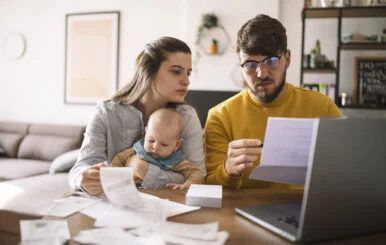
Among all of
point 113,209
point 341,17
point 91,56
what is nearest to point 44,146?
point 91,56

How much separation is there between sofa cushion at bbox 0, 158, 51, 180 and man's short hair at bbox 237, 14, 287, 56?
278cm

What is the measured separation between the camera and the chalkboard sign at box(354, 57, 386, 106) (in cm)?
354

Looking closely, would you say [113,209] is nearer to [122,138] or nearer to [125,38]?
[122,138]

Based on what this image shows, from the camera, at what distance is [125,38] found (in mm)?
4395

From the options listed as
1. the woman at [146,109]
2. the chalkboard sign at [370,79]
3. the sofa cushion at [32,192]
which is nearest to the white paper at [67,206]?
the woman at [146,109]

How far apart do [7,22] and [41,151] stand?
195 centimetres

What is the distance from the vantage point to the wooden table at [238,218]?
0.84 metres

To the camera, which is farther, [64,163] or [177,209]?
[64,163]

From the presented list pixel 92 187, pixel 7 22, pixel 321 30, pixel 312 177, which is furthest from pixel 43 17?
pixel 312 177

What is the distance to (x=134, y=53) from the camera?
4.39m

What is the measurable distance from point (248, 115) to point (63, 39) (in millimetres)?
3674

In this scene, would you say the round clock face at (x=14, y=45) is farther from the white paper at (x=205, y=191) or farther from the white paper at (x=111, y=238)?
the white paper at (x=111, y=238)

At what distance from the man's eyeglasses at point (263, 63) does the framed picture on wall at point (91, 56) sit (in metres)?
3.05

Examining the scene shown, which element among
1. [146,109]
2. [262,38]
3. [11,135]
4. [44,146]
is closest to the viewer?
[262,38]
